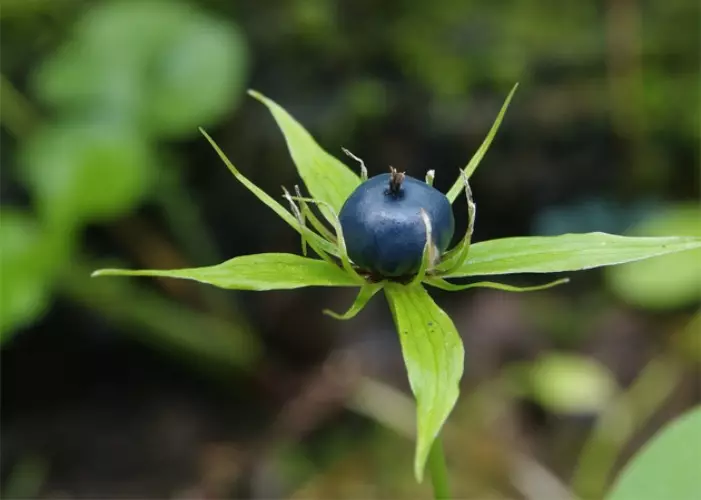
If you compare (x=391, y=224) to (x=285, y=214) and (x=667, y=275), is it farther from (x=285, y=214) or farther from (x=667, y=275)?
(x=667, y=275)

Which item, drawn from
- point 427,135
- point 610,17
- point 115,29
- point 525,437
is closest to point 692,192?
point 610,17

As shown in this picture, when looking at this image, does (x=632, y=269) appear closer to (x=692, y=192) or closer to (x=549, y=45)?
(x=692, y=192)

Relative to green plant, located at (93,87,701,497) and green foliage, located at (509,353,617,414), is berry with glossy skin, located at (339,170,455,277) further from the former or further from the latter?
green foliage, located at (509,353,617,414)

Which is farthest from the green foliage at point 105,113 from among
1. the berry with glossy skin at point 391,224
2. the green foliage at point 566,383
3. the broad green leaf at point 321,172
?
the berry with glossy skin at point 391,224

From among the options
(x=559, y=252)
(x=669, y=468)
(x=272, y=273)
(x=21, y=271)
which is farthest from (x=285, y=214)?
(x=21, y=271)

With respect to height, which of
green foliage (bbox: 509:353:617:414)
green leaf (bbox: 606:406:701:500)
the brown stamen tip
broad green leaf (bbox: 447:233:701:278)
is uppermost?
the brown stamen tip

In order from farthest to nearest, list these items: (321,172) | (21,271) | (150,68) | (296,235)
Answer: (296,235) < (150,68) < (21,271) < (321,172)

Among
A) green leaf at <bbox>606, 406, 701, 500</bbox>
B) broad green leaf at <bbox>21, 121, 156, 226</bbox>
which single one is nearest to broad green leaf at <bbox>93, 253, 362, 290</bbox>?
green leaf at <bbox>606, 406, 701, 500</bbox>
